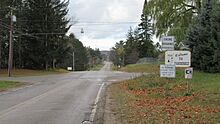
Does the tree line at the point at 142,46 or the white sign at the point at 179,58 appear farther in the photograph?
the tree line at the point at 142,46

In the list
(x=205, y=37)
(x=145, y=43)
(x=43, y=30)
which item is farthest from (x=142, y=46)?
(x=205, y=37)

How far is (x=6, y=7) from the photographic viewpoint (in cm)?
6406

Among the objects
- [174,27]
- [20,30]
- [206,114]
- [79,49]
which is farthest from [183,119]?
[79,49]

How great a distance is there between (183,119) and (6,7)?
186 ft

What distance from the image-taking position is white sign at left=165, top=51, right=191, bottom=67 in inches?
765

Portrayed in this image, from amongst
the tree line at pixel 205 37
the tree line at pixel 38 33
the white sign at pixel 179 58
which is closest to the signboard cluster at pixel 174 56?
the white sign at pixel 179 58

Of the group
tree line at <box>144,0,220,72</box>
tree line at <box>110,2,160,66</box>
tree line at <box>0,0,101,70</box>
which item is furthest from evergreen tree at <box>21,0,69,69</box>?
tree line at <box>110,2,160,66</box>

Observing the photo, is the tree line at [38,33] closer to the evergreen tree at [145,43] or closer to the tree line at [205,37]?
the tree line at [205,37]

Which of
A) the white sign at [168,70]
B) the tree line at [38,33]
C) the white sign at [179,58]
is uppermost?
the tree line at [38,33]

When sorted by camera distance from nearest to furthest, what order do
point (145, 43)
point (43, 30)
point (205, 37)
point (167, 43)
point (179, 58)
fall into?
point (179, 58), point (167, 43), point (205, 37), point (43, 30), point (145, 43)

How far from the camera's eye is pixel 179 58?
19.7 metres

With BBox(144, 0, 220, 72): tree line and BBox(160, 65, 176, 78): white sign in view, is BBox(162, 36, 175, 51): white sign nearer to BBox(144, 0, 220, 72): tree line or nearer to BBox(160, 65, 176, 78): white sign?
BBox(160, 65, 176, 78): white sign

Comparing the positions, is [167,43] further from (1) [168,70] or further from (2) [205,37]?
(2) [205,37]

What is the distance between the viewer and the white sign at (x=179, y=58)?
19438 millimetres
